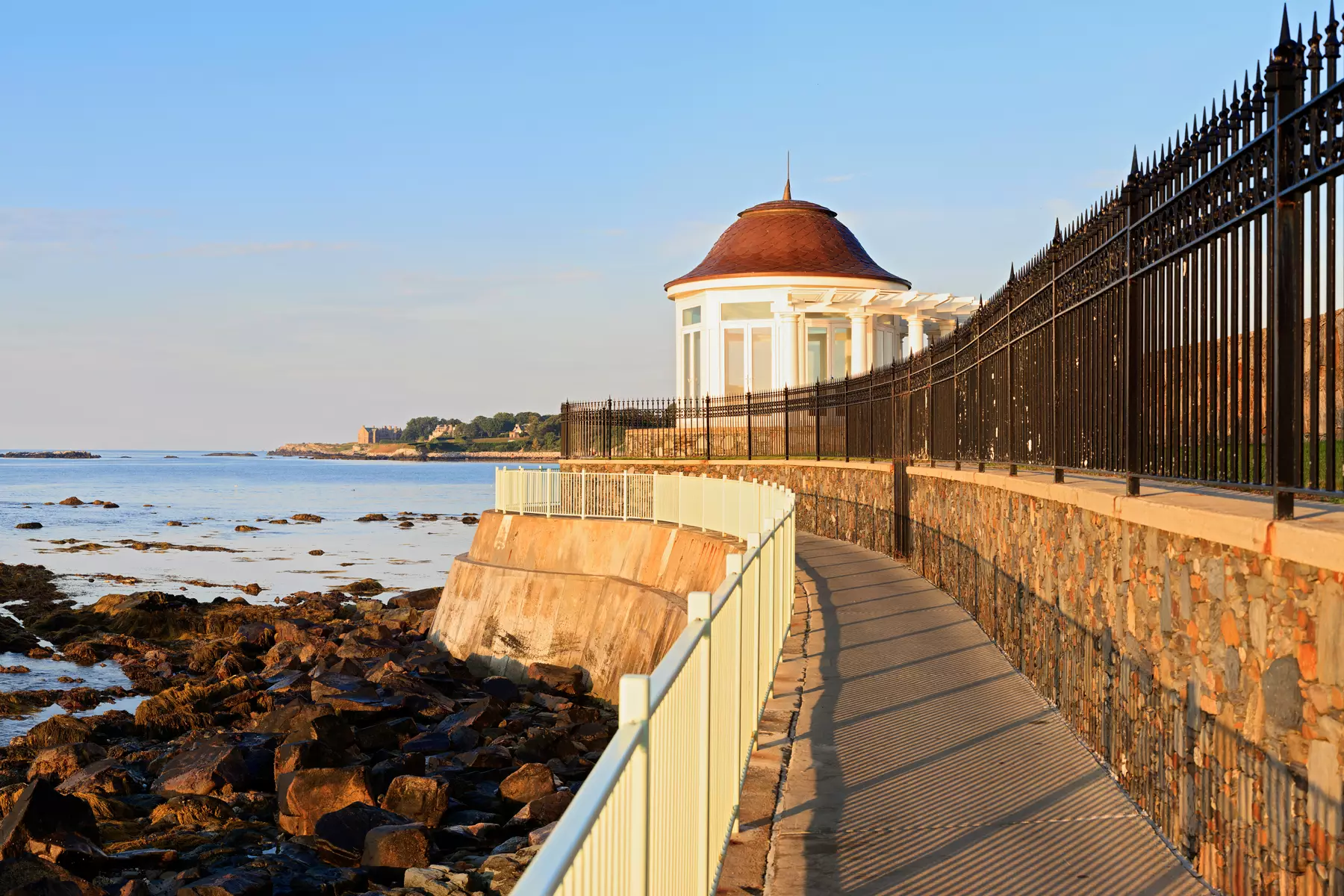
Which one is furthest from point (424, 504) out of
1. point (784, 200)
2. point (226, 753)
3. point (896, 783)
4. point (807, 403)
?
point (896, 783)

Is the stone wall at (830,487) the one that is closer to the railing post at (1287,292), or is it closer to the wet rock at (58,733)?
the wet rock at (58,733)

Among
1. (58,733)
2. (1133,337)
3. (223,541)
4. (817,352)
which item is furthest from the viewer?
(223,541)

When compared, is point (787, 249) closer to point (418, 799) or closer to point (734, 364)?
point (734, 364)

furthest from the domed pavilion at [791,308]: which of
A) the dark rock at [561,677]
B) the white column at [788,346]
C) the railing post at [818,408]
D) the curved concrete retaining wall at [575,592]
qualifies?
the dark rock at [561,677]

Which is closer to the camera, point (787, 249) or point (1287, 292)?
point (1287, 292)

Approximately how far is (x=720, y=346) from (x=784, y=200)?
21.4 ft

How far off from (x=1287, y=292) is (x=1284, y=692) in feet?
5.09

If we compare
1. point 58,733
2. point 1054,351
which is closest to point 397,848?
point 1054,351

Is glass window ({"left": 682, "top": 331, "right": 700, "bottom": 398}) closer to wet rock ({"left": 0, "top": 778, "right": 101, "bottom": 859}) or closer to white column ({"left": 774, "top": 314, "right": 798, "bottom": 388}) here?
white column ({"left": 774, "top": 314, "right": 798, "bottom": 388})

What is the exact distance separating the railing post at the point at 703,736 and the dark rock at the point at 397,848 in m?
5.74

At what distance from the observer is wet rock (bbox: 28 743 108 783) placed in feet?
47.4

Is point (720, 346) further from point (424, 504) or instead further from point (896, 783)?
point (424, 504)

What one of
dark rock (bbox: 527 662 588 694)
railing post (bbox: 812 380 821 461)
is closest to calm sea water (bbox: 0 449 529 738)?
dark rock (bbox: 527 662 588 694)

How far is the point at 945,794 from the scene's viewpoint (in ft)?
21.6
